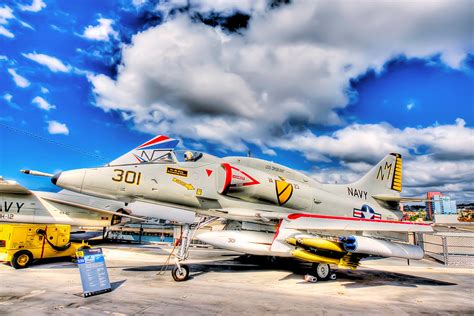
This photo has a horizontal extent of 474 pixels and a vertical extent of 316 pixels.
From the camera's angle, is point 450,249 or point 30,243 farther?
point 450,249

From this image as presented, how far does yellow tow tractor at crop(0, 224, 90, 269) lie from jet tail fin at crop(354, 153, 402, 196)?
44.7 ft

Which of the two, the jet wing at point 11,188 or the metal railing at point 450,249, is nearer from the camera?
the metal railing at point 450,249

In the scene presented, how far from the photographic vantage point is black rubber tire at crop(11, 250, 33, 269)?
10.3 meters

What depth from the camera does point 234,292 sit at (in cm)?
751

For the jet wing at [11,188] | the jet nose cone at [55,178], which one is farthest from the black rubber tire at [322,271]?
the jet wing at [11,188]

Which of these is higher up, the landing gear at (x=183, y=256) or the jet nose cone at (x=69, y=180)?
the jet nose cone at (x=69, y=180)

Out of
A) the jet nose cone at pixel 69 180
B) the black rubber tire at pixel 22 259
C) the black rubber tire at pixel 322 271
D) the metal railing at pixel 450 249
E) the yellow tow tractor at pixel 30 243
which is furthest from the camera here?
the metal railing at pixel 450 249

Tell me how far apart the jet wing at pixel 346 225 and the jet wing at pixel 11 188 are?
15902 millimetres

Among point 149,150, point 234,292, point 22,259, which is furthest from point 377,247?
point 149,150

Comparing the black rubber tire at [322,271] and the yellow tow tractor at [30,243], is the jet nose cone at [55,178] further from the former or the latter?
the black rubber tire at [322,271]

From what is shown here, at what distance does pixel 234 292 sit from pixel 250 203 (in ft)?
11.8

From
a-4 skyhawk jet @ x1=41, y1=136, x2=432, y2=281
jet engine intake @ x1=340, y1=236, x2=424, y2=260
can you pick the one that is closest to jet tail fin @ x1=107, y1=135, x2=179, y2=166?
a-4 skyhawk jet @ x1=41, y1=136, x2=432, y2=281

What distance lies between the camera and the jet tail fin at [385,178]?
1526cm

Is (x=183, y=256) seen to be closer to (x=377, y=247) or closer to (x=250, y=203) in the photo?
(x=250, y=203)
